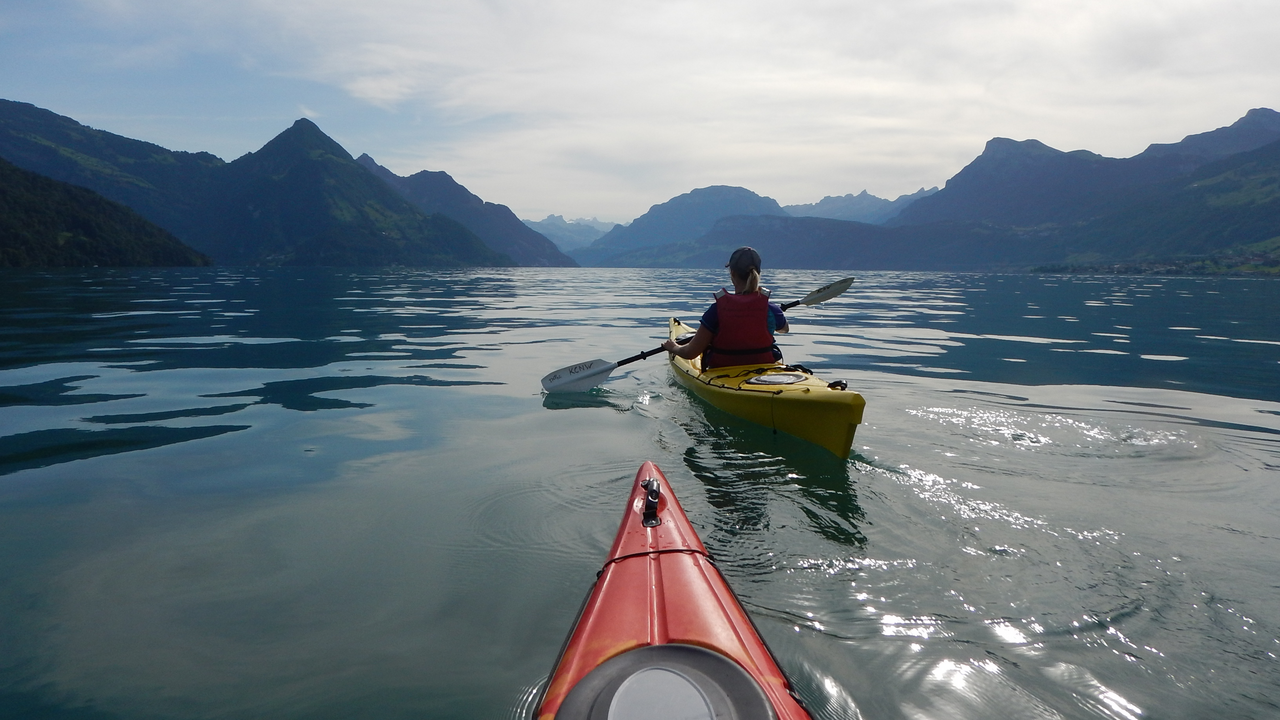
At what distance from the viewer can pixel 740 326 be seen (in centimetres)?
896

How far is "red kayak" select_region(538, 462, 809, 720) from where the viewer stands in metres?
2.28

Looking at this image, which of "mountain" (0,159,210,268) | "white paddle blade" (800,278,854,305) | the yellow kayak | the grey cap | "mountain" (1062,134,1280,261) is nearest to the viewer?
the yellow kayak

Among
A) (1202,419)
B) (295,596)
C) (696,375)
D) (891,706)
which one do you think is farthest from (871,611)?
(1202,419)

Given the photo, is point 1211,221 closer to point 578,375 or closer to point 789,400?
point 578,375

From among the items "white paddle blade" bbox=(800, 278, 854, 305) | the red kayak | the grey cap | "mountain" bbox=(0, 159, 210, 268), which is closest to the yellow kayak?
the grey cap

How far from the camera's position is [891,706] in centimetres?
318

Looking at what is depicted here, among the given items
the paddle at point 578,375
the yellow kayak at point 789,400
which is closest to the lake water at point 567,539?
the yellow kayak at point 789,400

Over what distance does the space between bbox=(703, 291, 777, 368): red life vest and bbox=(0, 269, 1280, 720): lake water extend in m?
0.93

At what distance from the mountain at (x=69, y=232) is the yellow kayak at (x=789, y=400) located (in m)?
77.5

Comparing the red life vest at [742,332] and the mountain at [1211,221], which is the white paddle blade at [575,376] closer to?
the red life vest at [742,332]

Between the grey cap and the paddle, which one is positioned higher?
the grey cap

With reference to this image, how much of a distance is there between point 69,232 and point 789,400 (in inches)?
4034

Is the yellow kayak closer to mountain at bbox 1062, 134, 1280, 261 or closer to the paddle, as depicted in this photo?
the paddle

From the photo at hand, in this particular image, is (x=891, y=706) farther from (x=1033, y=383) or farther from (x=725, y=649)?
(x=1033, y=383)
